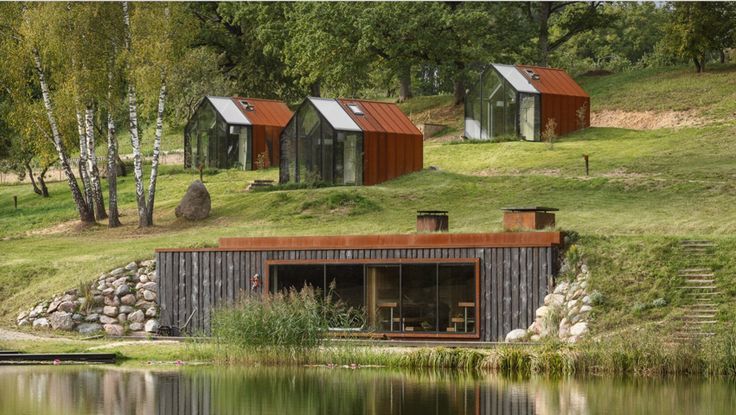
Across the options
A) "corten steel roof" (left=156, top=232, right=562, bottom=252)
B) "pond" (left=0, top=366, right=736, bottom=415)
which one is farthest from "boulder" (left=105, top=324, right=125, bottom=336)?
"pond" (left=0, top=366, right=736, bottom=415)

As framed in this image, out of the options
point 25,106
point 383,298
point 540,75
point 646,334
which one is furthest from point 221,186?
point 646,334

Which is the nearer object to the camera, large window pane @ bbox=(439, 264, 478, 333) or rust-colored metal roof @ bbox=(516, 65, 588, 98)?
large window pane @ bbox=(439, 264, 478, 333)

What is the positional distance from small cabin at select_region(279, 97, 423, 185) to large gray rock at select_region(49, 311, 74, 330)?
1380cm

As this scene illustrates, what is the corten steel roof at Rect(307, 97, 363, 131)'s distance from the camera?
44.4m

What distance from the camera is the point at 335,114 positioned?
45062mm

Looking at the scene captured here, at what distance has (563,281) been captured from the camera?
2822 centimetres

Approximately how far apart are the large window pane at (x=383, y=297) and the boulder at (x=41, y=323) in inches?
309

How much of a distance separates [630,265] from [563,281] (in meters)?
1.41

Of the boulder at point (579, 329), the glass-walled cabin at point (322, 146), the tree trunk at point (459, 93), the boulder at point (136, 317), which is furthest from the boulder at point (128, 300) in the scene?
the tree trunk at point (459, 93)

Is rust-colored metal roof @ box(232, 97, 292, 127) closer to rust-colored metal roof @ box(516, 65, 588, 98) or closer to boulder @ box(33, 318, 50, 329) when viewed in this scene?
rust-colored metal roof @ box(516, 65, 588, 98)

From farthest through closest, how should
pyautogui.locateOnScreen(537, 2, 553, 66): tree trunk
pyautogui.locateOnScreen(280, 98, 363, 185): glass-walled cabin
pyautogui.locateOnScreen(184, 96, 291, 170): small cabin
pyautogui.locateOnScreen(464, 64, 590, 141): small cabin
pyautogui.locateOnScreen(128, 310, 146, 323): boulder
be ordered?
pyautogui.locateOnScreen(537, 2, 553, 66): tree trunk < pyautogui.locateOnScreen(184, 96, 291, 170): small cabin < pyautogui.locateOnScreen(464, 64, 590, 141): small cabin < pyautogui.locateOnScreen(280, 98, 363, 185): glass-walled cabin < pyautogui.locateOnScreen(128, 310, 146, 323): boulder

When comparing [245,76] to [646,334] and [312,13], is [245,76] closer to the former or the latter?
[312,13]

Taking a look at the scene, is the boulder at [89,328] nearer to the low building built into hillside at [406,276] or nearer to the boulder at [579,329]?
the low building built into hillside at [406,276]

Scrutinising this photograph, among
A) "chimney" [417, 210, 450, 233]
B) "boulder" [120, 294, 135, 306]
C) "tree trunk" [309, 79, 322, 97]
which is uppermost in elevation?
"tree trunk" [309, 79, 322, 97]
